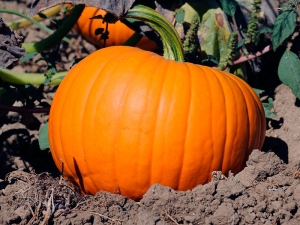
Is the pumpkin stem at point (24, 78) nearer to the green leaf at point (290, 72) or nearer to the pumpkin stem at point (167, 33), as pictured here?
the pumpkin stem at point (167, 33)

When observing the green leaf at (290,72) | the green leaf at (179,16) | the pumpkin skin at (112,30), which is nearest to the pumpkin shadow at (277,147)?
the green leaf at (290,72)

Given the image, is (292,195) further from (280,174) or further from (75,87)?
(75,87)

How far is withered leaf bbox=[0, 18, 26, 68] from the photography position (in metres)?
2.75

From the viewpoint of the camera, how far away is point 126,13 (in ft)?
9.41

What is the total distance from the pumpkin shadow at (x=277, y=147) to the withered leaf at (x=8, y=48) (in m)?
1.41

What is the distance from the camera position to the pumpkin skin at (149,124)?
8.13 ft

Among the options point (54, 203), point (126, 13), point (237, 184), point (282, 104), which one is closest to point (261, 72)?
point (282, 104)

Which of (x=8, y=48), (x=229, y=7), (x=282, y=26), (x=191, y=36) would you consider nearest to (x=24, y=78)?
(x=8, y=48)

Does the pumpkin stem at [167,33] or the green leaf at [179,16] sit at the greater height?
the pumpkin stem at [167,33]

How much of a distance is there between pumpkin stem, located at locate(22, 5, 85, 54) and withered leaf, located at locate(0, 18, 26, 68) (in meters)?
0.67

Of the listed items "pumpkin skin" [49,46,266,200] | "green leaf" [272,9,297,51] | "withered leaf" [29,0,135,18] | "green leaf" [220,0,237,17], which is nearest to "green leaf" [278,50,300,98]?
"green leaf" [272,9,297,51]

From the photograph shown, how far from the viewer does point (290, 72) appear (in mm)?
3148

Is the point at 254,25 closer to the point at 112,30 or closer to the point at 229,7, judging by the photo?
the point at 229,7

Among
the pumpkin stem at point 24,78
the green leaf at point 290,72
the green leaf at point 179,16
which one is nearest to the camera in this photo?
the green leaf at point 290,72
